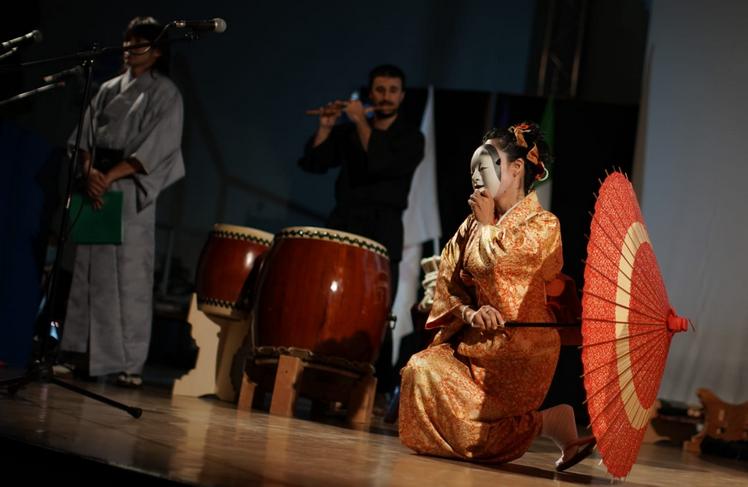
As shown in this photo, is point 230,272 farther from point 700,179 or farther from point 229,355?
point 700,179

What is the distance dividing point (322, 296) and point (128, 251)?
2.98 feet

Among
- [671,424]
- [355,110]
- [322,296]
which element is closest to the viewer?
[322,296]

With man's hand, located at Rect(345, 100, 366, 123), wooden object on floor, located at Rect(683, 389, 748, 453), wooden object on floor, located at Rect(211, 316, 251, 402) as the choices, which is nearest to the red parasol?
man's hand, located at Rect(345, 100, 366, 123)

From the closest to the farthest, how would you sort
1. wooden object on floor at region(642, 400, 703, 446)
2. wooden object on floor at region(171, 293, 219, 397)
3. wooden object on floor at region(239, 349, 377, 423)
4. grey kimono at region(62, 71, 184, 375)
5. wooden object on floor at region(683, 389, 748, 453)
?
wooden object on floor at region(239, 349, 377, 423), grey kimono at region(62, 71, 184, 375), wooden object on floor at region(171, 293, 219, 397), wooden object on floor at region(683, 389, 748, 453), wooden object on floor at region(642, 400, 703, 446)

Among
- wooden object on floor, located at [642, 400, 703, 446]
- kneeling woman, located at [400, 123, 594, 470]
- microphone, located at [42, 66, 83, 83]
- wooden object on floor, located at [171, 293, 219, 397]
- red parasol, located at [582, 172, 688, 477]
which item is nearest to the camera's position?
red parasol, located at [582, 172, 688, 477]

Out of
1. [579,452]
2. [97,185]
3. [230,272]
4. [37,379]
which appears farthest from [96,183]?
[579,452]

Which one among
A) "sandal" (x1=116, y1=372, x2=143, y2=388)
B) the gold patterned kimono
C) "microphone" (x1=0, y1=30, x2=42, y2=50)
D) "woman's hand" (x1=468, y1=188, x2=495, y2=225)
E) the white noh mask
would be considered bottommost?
"sandal" (x1=116, y1=372, x2=143, y2=388)

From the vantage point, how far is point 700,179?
5.26m

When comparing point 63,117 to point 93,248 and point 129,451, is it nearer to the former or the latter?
point 93,248

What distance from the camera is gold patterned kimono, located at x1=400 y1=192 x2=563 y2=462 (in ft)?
8.68

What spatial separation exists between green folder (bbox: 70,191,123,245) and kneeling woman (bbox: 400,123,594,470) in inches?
69.9

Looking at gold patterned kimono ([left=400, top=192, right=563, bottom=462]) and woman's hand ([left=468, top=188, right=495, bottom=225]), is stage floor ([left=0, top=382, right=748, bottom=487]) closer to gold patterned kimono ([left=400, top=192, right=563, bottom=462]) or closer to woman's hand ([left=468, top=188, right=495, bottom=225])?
gold patterned kimono ([left=400, top=192, right=563, bottom=462])

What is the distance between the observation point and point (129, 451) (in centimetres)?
200

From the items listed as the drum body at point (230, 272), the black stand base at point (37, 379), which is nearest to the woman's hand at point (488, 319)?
the black stand base at point (37, 379)
